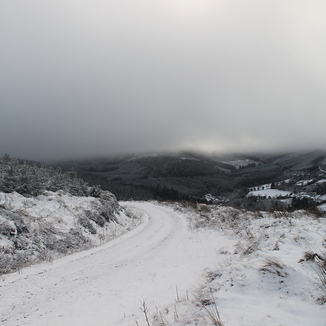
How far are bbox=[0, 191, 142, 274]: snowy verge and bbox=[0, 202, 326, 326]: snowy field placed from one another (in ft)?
4.66

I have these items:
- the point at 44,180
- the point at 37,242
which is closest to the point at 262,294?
the point at 37,242

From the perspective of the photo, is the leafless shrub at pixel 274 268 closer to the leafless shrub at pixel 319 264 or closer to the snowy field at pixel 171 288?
the snowy field at pixel 171 288

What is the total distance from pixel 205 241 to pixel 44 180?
18107mm

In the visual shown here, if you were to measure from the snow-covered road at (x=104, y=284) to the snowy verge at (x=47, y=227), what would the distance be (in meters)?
1.35

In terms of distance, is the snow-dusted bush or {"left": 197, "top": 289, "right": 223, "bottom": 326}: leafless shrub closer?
{"left": 197, "top": 289, "right": 223, "bottom": 326}: leafless shrub

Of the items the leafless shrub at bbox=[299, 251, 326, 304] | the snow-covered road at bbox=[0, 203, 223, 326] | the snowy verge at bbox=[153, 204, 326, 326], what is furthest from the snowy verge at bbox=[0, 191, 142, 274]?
the leafless shrub at bbox=[299, 251, 326, 304]

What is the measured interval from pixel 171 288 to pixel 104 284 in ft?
10.0

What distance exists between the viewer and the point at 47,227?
1541cm

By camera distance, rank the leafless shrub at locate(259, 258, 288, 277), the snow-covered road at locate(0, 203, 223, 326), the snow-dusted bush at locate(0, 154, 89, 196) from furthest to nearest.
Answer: the snow-dusted bush at locate(0, 154, 89, 196), the snow-covered road at locate(0, 203, 223, 326), the leafless shrub at locate(259, 258, 288, 277)

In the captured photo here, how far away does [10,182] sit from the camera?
1858 centimetres

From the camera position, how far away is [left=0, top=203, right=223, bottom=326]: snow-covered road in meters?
7.12

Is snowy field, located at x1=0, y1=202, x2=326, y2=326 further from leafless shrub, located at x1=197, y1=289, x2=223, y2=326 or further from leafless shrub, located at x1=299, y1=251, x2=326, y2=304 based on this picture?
leafless shrub, located at x1=299, y1=251, x2=326, y2=304

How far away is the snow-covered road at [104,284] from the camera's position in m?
7.12

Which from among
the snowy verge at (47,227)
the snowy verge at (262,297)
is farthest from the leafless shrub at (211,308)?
the snowy verge at (47,227)
